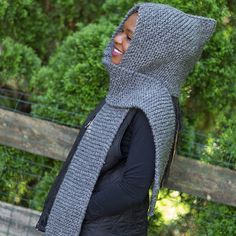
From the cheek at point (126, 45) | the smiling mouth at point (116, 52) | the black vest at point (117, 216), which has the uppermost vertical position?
the cheek at point (126, 45)

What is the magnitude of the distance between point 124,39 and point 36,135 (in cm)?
126

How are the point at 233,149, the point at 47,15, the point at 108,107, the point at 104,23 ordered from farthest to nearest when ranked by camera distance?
the point at 47,15 → the point at 104,23 → the point at 233,149 → the point at 108,107

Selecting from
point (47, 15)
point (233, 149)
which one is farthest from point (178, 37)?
point (47, 15)

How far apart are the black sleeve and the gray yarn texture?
37mm

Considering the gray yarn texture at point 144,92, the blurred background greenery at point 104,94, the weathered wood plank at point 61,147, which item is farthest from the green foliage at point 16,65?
the gray yarn texture at point 144,92

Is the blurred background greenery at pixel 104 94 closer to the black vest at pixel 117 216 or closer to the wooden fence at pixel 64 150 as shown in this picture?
the wooden fence at pixel 64 150

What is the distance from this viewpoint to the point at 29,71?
14.4 feet

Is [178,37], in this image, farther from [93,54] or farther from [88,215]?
[93,54]

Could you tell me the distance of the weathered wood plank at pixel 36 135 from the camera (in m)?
3.46

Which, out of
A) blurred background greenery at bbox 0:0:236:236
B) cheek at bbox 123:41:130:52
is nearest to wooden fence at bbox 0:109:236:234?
blurred background greenery at bbox 0:0:236:236

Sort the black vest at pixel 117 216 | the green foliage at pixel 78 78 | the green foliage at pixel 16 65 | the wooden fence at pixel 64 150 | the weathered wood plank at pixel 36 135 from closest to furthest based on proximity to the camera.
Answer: the black vest at pixel 117 216 < the wooden fence at pixel 64 150 < the weathered wood plank at pixel 36 135 < the green foliage at pixel 78 78 < the green foliage at pixel 16 65

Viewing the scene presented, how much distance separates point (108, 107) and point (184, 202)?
130cm

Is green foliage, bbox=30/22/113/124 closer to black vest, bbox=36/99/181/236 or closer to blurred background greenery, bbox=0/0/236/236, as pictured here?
blurred background greenery, bbox=0/0/236/236

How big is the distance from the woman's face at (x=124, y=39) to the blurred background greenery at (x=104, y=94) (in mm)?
1303
